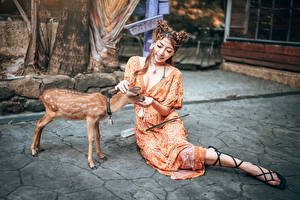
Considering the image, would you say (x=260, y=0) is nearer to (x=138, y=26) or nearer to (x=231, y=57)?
(x=231, y=57)

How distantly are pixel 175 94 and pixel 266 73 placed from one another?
6.30 meters

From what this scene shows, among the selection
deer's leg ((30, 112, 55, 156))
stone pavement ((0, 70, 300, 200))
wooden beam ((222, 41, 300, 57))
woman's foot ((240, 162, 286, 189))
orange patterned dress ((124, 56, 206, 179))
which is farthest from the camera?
wooden beam ((222, 41, 300, 57))

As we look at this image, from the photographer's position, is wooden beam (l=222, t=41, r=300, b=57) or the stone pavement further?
wooden beam (l=222, t=41, r=300, b=57)

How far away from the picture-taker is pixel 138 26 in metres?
4.23

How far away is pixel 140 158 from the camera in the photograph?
11.5 ft

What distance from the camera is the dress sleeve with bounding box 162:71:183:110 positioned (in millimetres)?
3488

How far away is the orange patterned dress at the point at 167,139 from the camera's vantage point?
309cm

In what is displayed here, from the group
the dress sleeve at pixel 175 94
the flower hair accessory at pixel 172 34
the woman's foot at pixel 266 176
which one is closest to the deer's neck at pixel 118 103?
the dress sleeve at pixel 175 94

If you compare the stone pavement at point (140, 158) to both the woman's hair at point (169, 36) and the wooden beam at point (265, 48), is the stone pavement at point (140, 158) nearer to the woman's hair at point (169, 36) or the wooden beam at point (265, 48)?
the woman's hair at point (169, 36)

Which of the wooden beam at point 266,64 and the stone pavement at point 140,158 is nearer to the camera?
the stone pavement at point 140,158

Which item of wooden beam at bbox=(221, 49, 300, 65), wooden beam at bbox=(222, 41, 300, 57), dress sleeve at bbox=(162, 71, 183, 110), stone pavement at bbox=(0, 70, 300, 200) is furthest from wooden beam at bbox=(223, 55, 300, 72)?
dress sleeve at bbox=(162, 71, 183, 110)

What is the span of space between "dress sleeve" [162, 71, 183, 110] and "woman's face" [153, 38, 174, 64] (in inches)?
12.5

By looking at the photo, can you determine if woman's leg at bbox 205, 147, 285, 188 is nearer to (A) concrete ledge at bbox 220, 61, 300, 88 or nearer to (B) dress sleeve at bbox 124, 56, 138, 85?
(B) dress sleeve at bbox 124, 56, 138, 85

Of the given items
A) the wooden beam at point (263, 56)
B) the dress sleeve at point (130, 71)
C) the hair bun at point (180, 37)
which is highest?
the hair bun at point (180, 37)
